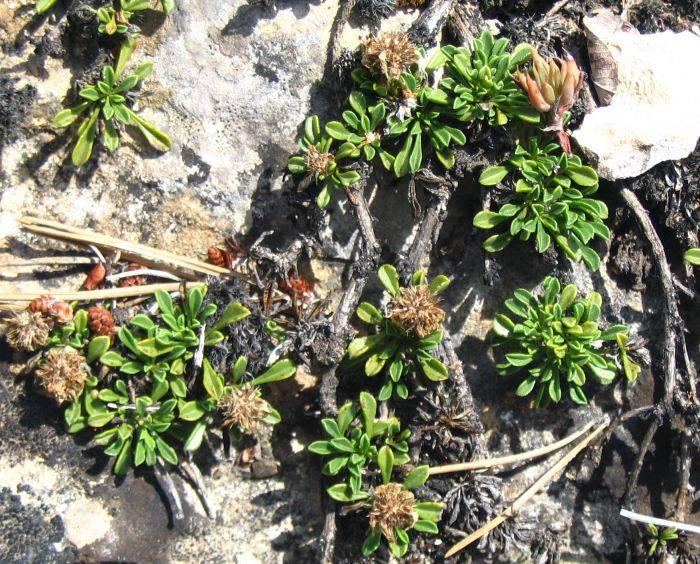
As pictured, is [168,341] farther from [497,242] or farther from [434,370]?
[497,242]

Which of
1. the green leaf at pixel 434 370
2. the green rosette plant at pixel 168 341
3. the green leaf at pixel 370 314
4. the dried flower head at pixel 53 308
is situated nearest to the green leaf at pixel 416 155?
the green leaf at pixel 370 314

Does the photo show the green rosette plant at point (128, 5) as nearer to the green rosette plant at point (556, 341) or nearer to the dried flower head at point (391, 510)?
the green rosette plant at point (556, 341)

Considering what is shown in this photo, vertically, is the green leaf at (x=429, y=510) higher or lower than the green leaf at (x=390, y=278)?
lower

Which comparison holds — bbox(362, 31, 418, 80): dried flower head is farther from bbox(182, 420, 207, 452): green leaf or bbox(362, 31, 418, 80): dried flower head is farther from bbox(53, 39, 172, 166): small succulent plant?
bbox(182, 420, 207, 452): green leaf

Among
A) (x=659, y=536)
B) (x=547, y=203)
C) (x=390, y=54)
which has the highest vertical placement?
(x=390, y=54)

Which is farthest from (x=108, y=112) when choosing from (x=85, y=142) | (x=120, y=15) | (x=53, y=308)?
(x=53, y=308)

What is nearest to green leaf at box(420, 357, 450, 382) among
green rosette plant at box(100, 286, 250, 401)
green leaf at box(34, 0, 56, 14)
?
green rosette plant at box(100, 286, 250, 401)

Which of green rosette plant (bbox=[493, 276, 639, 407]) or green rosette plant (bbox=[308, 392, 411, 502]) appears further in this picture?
green rosette plant (bbox=[493, 276, 639, 407])
